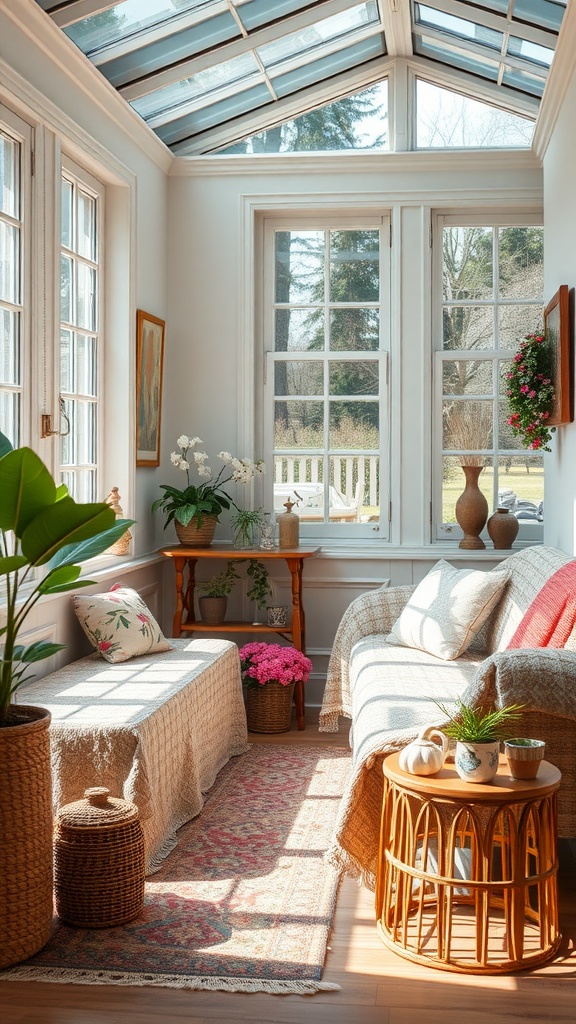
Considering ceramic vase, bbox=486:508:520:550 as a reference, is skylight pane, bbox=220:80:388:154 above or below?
above

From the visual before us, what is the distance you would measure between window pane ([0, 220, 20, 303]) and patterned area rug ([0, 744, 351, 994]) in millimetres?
2073

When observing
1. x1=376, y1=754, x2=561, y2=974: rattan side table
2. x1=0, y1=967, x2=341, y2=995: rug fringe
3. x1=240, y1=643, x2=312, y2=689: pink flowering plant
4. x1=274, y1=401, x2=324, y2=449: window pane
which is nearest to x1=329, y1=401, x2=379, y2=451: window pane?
x1=274, y1=401, x2=324, y2=449: window pane

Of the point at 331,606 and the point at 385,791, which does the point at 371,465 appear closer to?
the point at 331,606

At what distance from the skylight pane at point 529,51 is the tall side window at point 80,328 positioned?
6.84 feet

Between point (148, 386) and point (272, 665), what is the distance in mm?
1581

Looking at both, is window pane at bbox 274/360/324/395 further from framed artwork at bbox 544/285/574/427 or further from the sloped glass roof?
framed artwork at bbox 544/285/574/427

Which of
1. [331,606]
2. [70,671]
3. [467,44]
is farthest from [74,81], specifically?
[331,606]

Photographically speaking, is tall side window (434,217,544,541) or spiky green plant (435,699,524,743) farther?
tall side window (434,217,544,541)

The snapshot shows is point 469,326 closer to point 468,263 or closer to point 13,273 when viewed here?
point 468,263

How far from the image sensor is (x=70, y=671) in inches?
160

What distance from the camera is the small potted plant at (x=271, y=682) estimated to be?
5094 mm

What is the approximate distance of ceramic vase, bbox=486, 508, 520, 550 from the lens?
215 inches

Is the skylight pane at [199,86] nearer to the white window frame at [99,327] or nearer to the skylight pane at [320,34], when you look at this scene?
the skylight pane at [320,34]

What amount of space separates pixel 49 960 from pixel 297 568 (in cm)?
286
